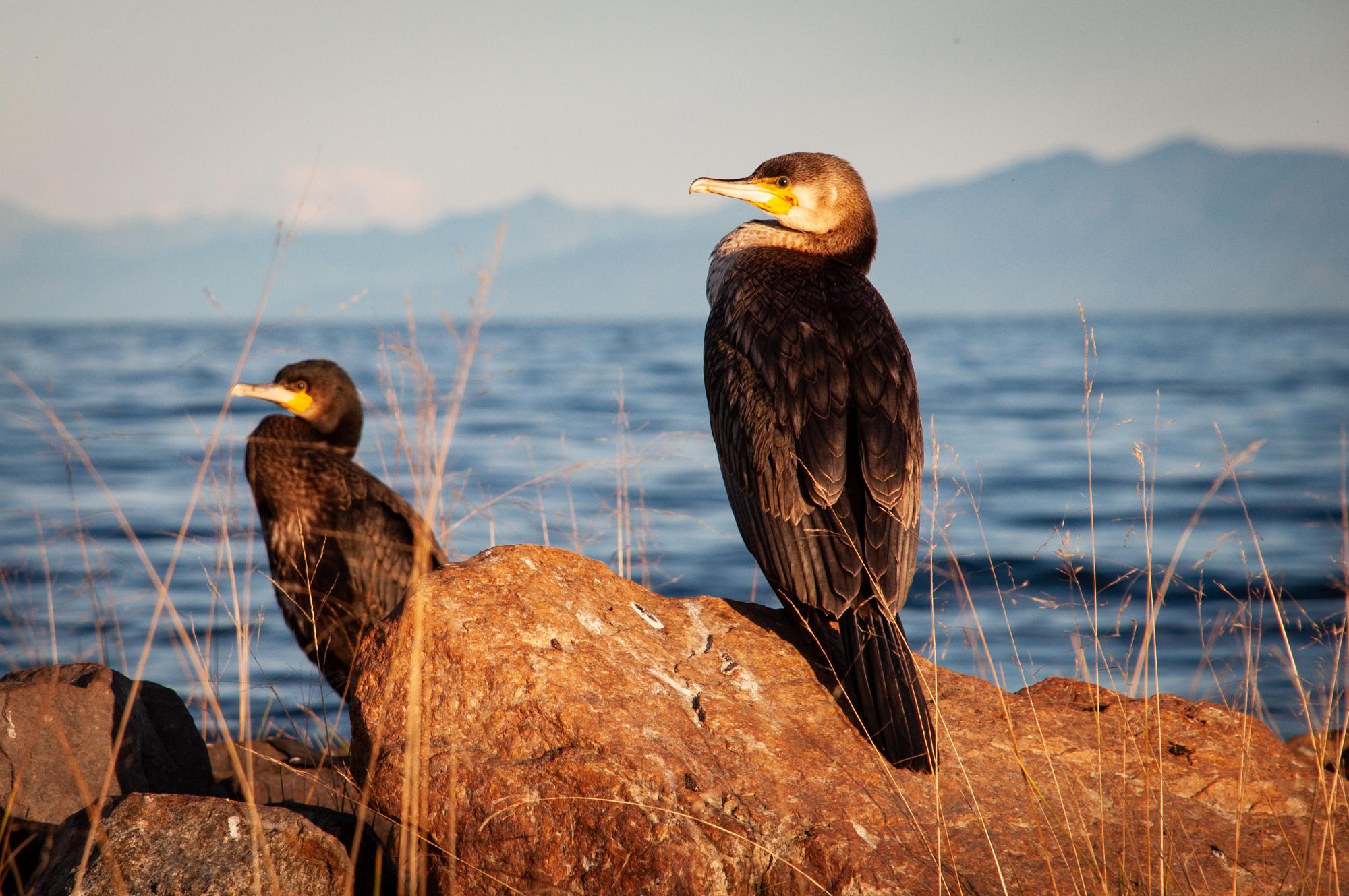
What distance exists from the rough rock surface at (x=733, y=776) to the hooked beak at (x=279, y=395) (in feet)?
9.77

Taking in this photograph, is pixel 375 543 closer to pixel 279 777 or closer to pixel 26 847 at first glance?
pixel 279 777

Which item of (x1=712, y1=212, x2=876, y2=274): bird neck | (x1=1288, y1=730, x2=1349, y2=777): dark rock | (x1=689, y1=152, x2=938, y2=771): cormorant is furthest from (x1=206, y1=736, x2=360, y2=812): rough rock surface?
(x1=1288, y1=730, x2=1349, y2=777): dark rock

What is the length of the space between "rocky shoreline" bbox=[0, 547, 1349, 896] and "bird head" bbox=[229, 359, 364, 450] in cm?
260

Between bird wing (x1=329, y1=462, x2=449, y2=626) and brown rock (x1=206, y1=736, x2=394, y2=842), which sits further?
bird wing (x1=329, y1=462, x2=449, y2=626)

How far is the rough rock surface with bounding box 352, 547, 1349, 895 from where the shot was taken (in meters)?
2.68

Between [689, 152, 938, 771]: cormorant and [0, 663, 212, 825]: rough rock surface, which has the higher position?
[689, 152, 938, 771]: cormorant

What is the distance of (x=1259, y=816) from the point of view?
10.9 ft

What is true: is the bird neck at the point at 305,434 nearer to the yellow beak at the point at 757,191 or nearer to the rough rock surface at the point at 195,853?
the yellow beak at the point at 757,191

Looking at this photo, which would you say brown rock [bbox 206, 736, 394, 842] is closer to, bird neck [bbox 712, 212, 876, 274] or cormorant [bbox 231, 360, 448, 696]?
cormorant [bbox 231, 360, 448, 696]

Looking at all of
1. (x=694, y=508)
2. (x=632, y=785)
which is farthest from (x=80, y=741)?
(x=694, y=508)

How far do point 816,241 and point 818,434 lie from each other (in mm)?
1365

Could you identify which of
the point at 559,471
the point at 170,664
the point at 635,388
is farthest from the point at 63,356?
the point at 559,471

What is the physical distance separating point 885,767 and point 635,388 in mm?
25181

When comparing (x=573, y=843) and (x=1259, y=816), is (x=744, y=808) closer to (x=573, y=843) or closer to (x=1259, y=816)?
(x=573, y=843)
